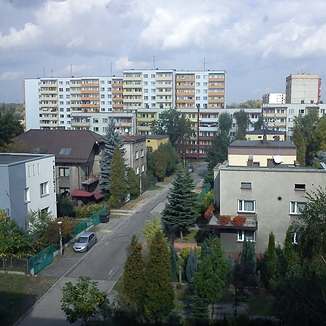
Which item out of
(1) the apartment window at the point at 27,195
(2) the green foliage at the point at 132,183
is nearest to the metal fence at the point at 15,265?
(1) the apartment window at the point at 27,195

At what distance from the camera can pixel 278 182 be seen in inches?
807

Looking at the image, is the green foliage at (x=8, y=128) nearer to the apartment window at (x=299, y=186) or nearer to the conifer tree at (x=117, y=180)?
the conifer tree at (x=117, y=180)

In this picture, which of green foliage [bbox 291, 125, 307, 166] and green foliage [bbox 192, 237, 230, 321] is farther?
green foliage [bbox 291, 125, 307, 166]

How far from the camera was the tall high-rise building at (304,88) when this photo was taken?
8212cm

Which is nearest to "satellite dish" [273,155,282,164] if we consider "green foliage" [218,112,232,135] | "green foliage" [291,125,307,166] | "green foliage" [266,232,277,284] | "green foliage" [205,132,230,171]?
"green foliage" [266,232,277,284]

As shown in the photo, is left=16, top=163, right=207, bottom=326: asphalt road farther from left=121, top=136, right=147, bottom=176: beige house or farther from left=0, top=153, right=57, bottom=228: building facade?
left=121, top=136, right=147, bottom=176: beige house

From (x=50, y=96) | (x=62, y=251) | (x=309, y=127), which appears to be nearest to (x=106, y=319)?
(x=62, y=251)

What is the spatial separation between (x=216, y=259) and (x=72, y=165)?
2162 cm

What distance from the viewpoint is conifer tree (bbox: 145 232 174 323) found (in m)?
12.0

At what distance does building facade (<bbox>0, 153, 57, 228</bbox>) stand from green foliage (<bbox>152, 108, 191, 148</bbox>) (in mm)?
36986

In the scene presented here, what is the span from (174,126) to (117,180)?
29.4 m

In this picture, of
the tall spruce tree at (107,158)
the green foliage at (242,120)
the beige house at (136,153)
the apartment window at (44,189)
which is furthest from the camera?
the green foliage at (242,120)

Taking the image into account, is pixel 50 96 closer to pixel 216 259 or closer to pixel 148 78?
pixel 148 78

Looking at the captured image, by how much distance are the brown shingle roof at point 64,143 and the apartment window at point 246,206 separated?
15942 mm
